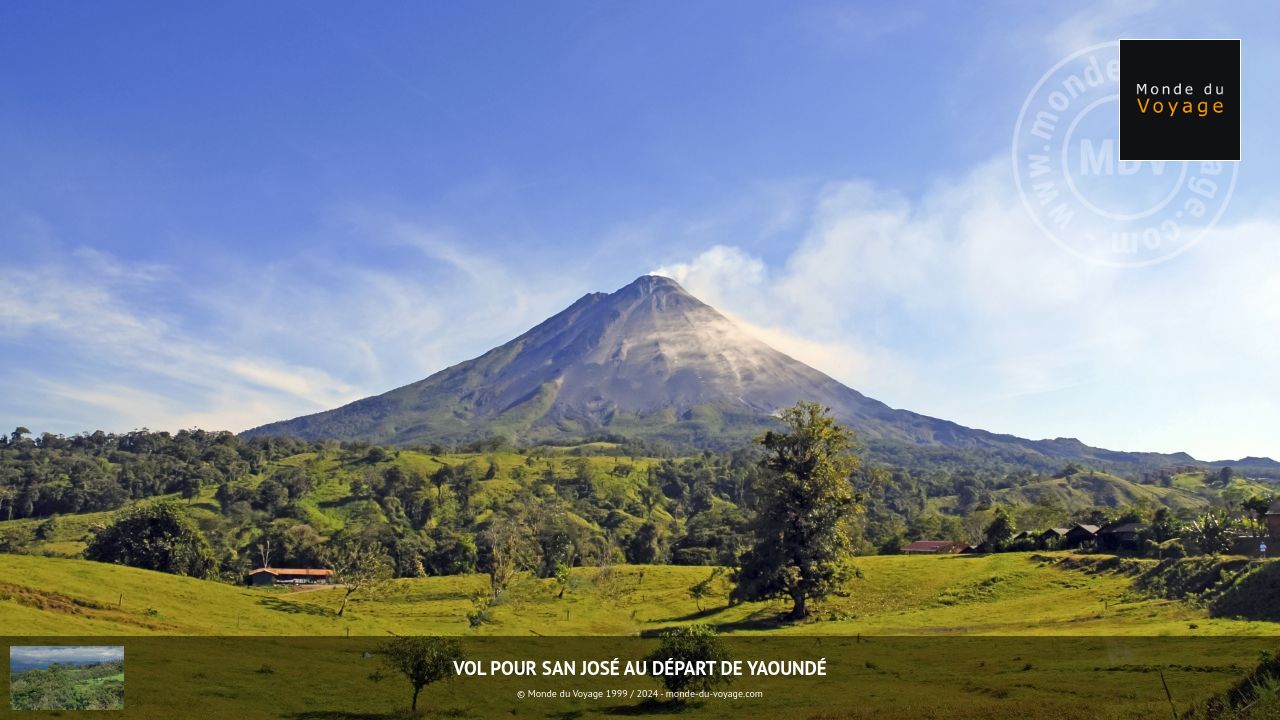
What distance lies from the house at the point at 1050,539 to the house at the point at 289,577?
99.1 m

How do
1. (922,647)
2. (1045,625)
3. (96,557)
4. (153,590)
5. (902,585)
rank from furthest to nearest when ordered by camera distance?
(96,557), (902,585), (153,590), (1045,625), (922,647)

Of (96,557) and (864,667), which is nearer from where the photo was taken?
(864,667)

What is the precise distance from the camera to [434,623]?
68500 mm

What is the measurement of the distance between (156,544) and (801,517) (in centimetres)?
7174

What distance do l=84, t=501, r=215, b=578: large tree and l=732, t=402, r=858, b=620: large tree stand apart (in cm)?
6383

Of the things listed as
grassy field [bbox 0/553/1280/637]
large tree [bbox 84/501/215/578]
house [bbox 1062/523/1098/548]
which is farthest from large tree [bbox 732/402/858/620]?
large tree [bbox 84/501/215/578]

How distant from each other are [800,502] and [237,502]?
498 ft

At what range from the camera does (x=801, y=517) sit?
220ft

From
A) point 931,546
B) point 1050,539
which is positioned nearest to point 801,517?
point 1050,539

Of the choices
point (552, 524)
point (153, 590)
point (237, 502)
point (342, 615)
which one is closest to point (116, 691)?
point (153, 590)

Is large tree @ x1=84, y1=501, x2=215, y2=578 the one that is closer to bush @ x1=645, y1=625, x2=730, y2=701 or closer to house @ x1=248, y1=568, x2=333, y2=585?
house @ x1=248, y1=568, x2=333, y2=585

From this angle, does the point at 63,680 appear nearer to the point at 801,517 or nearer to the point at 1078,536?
the point at 801,517

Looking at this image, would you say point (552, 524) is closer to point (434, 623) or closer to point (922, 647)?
point (434, 623)

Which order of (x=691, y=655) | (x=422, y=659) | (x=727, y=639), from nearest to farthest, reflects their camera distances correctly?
(x=422, y=659), (x=691, y=655), (x=727, y=639)
